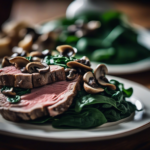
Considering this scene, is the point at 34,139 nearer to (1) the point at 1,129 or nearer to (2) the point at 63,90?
(1) the point at 1,129

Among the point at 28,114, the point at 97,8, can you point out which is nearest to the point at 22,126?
the point at 28,114

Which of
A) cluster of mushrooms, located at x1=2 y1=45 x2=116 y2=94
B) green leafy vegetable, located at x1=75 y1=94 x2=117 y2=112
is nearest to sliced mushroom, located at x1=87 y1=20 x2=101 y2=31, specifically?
cluster of mushrooms, located at x1=2 y1=45 x2=116 y2=94

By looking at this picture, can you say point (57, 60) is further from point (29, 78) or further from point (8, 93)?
point (8, 93)

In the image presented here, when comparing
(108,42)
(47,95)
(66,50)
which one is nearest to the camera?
(47,95)

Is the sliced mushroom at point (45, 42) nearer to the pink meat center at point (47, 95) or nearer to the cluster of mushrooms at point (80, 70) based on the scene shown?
the cluster of mushrooms at point (80, 70)

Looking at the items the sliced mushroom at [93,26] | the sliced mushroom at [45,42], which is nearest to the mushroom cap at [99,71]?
the sliced mushroom at [45,42]

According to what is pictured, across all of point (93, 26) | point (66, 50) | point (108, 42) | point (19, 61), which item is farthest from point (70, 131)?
point (93, 26)

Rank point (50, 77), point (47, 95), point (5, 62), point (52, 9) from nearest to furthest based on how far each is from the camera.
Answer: point (47, 95), point (50, 77), point (5, 62), point (52, 9)
